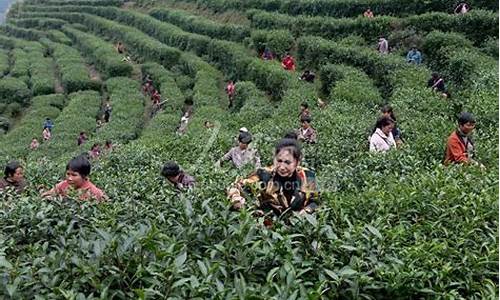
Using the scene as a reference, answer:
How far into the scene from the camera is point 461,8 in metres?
24.2

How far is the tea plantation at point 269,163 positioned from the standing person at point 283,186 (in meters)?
0.22

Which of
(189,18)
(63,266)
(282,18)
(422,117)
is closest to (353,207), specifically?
(63,266)

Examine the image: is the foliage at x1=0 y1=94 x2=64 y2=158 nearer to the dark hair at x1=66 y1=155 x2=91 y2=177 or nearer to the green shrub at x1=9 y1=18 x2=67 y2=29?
the dark hair at x1=66 y1=155 x2=91 y2=177

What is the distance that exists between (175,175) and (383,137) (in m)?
3.70

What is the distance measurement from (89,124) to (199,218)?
24627 millimetres

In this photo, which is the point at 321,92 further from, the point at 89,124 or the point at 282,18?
the point at 89,124

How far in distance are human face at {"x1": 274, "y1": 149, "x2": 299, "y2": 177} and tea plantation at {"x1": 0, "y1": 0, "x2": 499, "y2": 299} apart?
1.38 feet

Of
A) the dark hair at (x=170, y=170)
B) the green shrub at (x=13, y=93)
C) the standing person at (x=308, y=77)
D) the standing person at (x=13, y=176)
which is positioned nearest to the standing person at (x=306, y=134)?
the dark hair at (x=170, y=170)

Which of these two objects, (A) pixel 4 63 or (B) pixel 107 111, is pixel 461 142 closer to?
(B) pixel 107 111

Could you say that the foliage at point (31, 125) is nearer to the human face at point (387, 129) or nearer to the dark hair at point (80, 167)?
the human face at point (387, 129)

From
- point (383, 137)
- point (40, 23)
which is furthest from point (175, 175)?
point (40, 23)

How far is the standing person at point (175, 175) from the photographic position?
20.1ft

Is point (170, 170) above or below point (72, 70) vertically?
above

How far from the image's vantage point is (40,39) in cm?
4828
